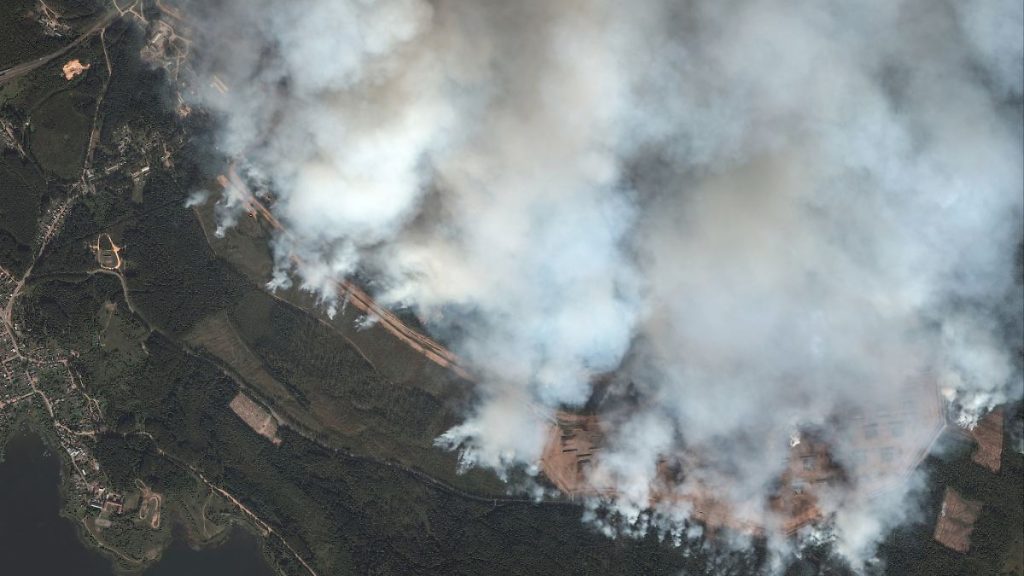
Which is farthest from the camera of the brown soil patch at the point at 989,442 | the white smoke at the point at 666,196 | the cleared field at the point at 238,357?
the cleared field at the point at 238,357

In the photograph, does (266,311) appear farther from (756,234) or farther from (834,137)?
(834,137)

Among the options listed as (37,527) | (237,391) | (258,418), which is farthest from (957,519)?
(37,527)

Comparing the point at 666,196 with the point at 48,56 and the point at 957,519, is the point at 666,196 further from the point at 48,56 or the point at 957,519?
the point at 48,56

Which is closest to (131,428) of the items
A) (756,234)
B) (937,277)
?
(756,234)

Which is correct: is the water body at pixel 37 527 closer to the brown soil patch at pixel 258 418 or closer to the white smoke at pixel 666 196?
the brown soil patch at pixel 258 418

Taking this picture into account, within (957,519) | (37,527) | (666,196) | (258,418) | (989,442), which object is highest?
(666,196)

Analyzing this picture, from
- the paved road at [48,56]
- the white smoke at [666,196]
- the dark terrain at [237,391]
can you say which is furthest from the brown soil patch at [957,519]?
the paved road at [48,56]
